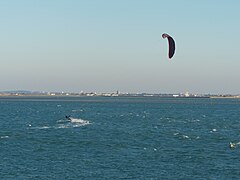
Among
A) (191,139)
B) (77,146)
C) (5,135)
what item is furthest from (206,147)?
(5,135)

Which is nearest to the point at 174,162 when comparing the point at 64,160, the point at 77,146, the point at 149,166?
the point at 149,166

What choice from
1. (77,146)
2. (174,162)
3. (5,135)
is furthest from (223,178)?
(5,135)

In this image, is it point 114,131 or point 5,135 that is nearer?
point 5,135

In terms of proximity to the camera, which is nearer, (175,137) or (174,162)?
(174,162)


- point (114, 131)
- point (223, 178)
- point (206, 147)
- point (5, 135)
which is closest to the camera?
point (223, 178)

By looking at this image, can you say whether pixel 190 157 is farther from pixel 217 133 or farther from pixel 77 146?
pixel 217 133

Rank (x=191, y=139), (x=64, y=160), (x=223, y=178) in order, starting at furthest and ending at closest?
(x=191, y=139)
(x=64, y=160)
(x=223, y=178)

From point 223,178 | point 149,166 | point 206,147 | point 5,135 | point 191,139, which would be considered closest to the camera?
point 223,178

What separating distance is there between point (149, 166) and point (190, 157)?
11.3m

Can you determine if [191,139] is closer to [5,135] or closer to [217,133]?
[217,133]

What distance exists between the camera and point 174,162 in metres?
68.8

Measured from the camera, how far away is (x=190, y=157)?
74.1 metres

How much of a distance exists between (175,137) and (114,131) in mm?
20990

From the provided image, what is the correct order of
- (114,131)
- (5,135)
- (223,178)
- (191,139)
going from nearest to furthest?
(223,178) < (191,139) < (5,135) < (114,131)
